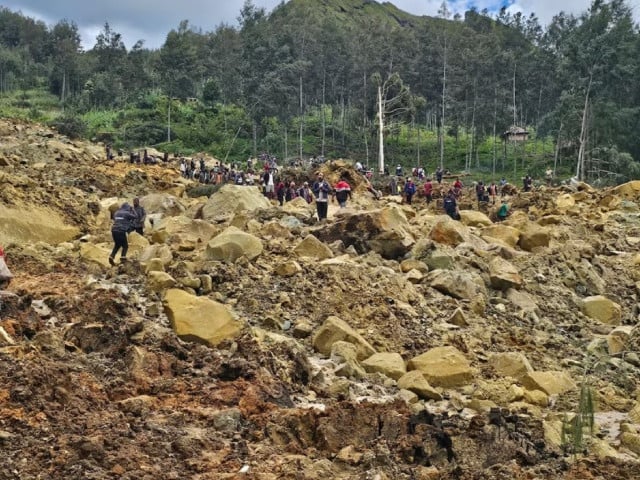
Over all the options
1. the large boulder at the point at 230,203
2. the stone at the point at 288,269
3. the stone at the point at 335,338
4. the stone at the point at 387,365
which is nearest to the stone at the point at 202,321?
the stone at the point at 335,338

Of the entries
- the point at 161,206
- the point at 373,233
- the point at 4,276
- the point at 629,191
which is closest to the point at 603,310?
the point at 373,233

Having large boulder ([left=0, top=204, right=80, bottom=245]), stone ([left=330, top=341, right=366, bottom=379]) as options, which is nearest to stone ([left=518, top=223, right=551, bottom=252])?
stone ([left=330, top=341, right=366, bottom=379])

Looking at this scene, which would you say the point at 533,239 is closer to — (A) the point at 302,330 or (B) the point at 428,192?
(A) the point at 302,330

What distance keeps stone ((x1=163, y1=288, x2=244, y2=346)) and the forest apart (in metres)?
33.0

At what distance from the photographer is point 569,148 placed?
49.5 metres

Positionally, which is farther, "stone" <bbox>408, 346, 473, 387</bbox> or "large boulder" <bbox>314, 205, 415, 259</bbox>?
"large boulder" <bbox>314, 205, 415, 259</bbox>

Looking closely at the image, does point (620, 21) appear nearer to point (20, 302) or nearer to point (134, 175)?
point (134, 175)

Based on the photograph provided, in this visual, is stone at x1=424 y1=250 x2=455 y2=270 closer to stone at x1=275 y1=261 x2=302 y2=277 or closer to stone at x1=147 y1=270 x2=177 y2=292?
stone at x1=275 y1=261 x2=302 y2=277

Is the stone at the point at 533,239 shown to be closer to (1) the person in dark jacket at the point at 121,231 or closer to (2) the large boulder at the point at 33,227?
(1) the person in dark jacket at the point at 121,231

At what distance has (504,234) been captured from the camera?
15.4 m

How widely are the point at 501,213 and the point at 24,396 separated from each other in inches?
675

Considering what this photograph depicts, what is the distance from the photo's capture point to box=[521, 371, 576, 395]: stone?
841cm

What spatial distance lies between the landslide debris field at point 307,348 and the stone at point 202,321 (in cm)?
3

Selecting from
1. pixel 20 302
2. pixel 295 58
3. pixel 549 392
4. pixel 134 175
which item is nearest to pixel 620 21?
pixel 295 58
